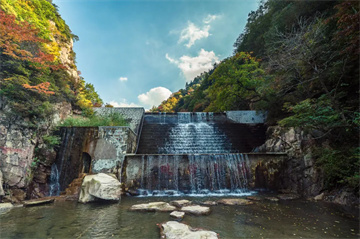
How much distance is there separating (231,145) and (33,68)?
10904mm

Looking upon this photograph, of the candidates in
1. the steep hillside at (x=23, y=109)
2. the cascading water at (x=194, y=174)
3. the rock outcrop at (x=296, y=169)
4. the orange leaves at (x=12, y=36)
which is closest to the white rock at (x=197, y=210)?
the cascading water at (x=194, y=174)

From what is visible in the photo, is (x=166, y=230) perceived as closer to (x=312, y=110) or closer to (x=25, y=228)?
(x=25, y=228)

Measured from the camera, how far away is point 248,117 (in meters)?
13.1

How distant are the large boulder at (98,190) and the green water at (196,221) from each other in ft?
1.82

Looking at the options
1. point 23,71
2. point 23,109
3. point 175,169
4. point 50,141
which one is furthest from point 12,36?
point 175,169

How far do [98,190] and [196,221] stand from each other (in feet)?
11.8

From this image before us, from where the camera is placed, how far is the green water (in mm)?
3010

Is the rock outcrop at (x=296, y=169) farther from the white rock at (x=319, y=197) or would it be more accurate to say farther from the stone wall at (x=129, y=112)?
the stone wall at (x=129, y=112)

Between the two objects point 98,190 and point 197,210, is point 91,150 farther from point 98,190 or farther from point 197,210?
point 197,210

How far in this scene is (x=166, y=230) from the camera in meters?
3.01

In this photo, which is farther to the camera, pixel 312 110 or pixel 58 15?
pixel 58 15

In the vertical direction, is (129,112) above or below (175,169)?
above

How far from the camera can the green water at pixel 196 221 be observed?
3.01 meters

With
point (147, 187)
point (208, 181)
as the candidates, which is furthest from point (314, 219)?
point (147, 187)
